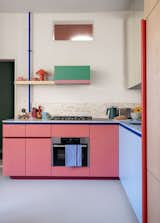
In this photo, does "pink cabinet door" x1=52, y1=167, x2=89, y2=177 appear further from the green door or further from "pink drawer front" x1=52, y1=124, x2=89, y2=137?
the green door

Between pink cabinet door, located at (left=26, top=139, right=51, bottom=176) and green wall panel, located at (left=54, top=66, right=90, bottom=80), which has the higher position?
green wall panel, located at (left=54, top=66, right=90, bottom=80)

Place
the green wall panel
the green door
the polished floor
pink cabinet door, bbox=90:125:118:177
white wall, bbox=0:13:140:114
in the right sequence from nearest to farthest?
1. the polished floor
2. pink cabinet door, bbox=90:125:118:177
3. the green wall panel
4. white wall, bbox=0:13:140:114
5. the green door

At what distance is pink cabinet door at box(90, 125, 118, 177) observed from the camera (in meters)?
3.83

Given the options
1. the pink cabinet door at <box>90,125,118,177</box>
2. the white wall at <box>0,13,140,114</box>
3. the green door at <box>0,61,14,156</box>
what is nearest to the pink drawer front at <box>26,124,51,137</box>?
the pink cabinet door at <box>90,125,118,177</box>

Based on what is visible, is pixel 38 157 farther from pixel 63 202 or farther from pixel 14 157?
pixel 63 202

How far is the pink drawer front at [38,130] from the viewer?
3875 mm

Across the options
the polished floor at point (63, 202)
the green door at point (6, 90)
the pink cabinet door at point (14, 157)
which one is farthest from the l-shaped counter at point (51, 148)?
the green door at point (6, 90)

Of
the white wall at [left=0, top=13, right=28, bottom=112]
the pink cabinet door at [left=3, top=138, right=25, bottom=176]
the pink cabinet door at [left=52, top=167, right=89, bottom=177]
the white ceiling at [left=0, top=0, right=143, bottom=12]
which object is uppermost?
the white ceiling at [left=0, top=0, right=143, bottom=12]

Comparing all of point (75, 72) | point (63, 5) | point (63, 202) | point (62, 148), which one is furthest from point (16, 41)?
point (63, 202)

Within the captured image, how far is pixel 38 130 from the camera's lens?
3.88 metres

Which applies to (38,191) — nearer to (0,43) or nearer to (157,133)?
(157,133)

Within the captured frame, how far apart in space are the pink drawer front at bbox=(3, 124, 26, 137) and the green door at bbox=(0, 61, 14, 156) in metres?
1.62

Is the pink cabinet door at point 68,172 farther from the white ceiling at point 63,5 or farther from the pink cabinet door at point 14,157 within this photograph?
the white ceiling at point 63,5

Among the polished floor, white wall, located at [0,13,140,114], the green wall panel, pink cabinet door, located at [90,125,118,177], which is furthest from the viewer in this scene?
white wall, located at [0,13,140,114]
